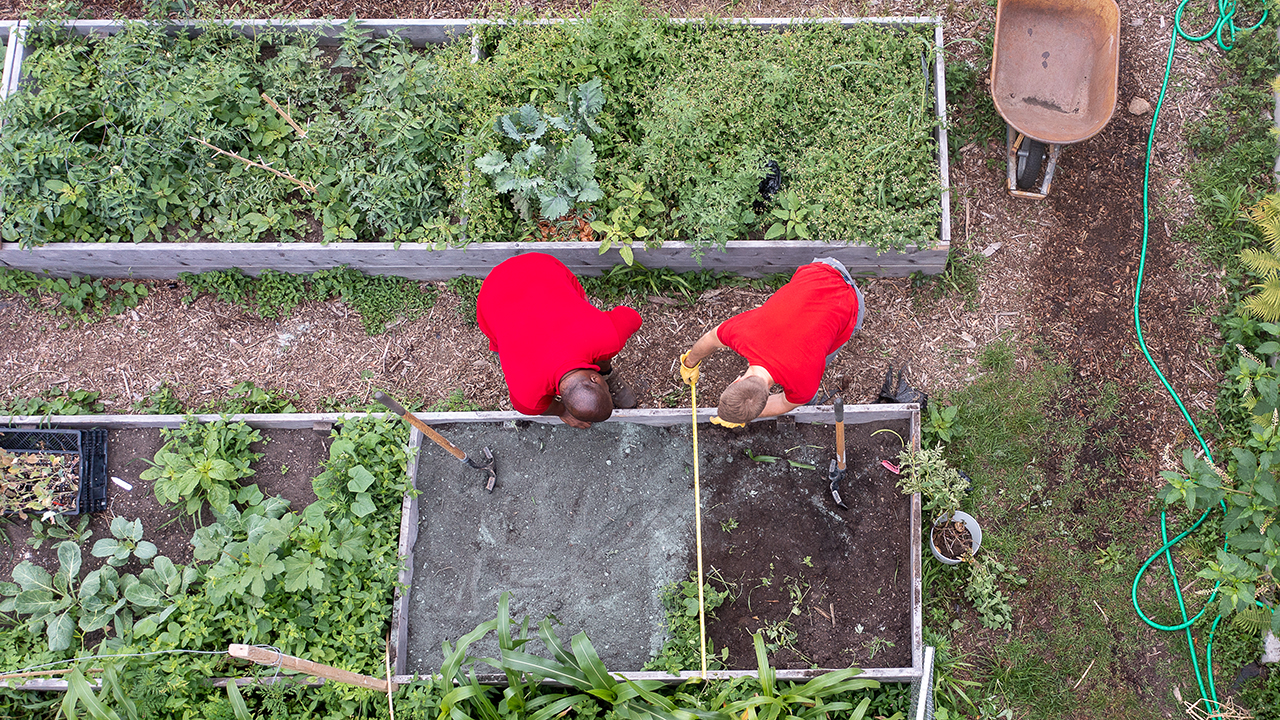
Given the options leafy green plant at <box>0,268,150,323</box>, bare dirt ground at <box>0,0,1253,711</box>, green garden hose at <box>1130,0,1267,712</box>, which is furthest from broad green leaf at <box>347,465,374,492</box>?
green garden hose at <box>1130,0,1267,712</box>

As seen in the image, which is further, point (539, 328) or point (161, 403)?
point (161, 403)

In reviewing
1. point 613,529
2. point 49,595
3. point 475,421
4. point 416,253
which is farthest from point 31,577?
point 613,529

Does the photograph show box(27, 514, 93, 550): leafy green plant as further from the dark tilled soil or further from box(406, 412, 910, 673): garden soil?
the dark tilled soil

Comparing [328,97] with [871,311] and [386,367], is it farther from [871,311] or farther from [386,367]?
[871,311]

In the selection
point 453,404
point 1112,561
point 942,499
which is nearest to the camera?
point 942,499

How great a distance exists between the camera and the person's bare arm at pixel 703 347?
3996 mm

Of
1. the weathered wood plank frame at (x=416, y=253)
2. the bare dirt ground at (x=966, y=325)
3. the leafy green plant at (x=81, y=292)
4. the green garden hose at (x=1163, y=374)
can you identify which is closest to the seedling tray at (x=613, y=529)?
the bare dirt ground at (x=966, y=325)

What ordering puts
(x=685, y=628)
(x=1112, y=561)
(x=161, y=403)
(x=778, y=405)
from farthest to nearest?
(x=161, y=403), (x=1112, y=561), (x=685, y=628), (x=778, y=405)

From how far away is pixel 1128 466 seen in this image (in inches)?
191

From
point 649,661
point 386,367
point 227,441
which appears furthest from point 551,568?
point 227,441

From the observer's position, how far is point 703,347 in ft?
13.3

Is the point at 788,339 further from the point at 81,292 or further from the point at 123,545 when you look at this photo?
the point at 81,292

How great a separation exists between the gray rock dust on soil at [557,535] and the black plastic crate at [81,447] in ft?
6.80

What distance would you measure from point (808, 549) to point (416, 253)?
3068 millimetres
